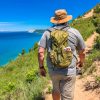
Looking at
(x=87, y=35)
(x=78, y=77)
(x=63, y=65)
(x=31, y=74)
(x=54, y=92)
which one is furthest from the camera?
(x=87, y=35)

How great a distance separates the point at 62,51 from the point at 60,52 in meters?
0.04

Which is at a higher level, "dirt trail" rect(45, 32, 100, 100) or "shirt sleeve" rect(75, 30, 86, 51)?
"shirt sleeve" rect(75, 30, 86, 51)

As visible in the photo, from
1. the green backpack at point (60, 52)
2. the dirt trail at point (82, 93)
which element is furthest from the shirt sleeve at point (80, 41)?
the dirt trail at point (82, 93)

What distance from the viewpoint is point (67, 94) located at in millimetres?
6984

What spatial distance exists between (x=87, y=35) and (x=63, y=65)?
1697 cm

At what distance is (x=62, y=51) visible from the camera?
21.8ft

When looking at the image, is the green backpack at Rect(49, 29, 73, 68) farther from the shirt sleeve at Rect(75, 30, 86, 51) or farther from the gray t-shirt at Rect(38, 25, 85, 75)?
the shirt sleeve at Rect(75, 30, 86, 51)

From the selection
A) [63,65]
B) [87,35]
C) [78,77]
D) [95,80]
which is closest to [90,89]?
[95,80]

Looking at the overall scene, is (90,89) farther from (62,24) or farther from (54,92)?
(62,24)

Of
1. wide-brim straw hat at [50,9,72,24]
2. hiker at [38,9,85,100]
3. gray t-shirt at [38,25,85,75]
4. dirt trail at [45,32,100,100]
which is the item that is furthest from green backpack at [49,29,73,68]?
dirt trail at [45,32,100,100]

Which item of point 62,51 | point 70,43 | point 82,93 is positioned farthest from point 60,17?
point 82,93

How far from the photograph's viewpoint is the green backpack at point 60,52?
662 cm

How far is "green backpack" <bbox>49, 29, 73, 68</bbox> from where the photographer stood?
662 cm

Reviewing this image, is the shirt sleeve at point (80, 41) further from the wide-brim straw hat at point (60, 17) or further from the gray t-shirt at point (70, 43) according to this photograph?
the wide-brim straw hat at point (60, 17)
